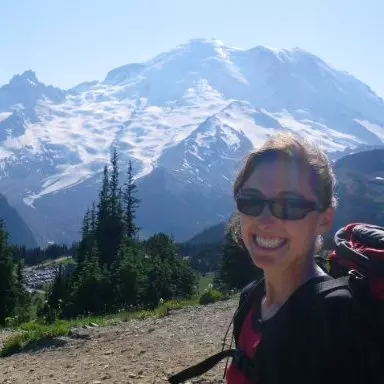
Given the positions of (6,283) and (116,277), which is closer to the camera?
(116,277)

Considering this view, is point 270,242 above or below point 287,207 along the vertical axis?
below

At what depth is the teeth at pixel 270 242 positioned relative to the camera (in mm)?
3104

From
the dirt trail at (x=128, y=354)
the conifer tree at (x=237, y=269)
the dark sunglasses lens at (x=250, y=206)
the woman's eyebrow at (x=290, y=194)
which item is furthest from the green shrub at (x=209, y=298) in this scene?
the woman's eyebrow at (x=290, y=194)

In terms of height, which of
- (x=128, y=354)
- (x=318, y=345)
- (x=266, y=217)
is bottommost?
(x=128, y=354)

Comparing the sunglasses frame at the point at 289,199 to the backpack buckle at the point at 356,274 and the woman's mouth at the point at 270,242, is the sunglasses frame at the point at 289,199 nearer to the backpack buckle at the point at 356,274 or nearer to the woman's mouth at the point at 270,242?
the woman's mouth at the point at 270,242

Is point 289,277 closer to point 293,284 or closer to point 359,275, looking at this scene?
point 293,284

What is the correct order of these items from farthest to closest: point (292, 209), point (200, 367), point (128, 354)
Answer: point (128, 354), point (200, 367), point (292, 209)

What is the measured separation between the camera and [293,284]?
3.12m

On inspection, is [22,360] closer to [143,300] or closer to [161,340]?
[161,340]

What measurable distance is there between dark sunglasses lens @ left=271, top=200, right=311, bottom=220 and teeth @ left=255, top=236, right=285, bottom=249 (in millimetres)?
115

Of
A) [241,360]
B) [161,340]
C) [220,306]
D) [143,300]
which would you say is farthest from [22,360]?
[143,300]

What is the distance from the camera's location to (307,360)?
8.64 ft

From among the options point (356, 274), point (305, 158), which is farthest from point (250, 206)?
point (356, 274)

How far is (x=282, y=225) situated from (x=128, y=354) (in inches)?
341
